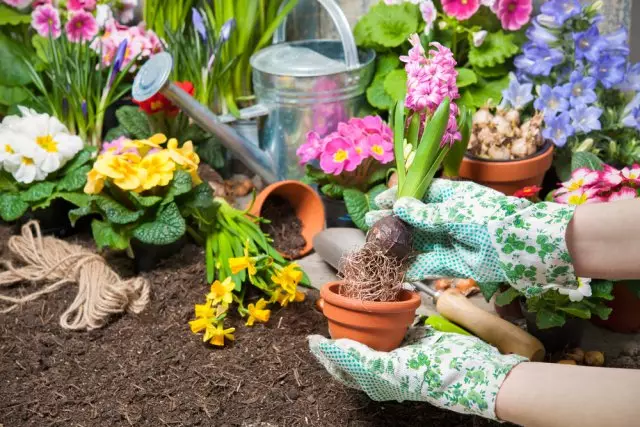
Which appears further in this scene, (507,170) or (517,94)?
(517,94)

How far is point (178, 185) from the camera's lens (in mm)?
2166

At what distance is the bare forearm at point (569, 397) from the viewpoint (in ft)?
4.14

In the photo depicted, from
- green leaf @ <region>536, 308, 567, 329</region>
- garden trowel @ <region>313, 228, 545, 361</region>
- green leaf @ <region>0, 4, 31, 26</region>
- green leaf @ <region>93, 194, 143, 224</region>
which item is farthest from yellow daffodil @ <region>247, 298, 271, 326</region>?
green leaf @ <region>0, 4, 31, 26</region>

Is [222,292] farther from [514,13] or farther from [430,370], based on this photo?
[514,13]

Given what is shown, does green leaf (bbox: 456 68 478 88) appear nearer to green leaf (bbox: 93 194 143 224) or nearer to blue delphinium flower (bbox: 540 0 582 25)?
blue delphinium flower (bbox: 540 0 582 25)

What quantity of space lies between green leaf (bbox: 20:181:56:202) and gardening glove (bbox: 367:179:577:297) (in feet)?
3.69

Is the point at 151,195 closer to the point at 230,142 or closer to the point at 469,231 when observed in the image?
the point at 230,142

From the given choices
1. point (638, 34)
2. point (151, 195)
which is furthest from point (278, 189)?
point (638, 34)

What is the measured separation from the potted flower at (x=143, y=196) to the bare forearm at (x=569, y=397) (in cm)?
109

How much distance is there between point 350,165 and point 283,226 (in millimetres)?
301

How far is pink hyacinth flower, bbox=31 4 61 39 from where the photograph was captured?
2.61m

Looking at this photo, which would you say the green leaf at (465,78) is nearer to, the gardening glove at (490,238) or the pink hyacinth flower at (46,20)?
the gardening glove at (490,238)

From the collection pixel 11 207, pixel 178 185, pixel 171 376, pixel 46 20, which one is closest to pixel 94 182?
pixel 178 185

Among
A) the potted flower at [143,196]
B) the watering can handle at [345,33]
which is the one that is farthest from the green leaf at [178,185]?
the watering can handle at [345,33]
